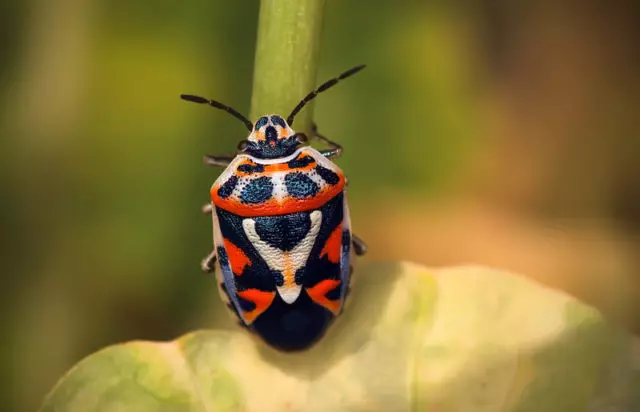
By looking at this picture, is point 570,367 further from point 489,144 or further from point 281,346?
point 489,144

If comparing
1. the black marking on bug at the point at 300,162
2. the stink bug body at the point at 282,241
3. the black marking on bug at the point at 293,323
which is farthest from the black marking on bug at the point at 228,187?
the black marking on bug at the point at 293,323

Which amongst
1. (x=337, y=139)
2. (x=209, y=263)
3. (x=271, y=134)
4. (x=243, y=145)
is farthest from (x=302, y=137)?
(x=337, y=139)

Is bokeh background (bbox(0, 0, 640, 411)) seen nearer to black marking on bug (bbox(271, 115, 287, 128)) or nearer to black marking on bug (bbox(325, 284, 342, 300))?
black marking on bug (bbox(325, 284, 342, 300))

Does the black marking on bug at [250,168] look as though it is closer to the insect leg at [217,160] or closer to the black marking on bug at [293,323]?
the insect leg at [217,160]

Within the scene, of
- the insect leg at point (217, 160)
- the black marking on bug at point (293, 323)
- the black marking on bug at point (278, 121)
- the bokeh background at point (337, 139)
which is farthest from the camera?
the bokeh background at point (337, 139)

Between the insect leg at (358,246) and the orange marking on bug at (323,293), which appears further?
the insect leg at (358,246)

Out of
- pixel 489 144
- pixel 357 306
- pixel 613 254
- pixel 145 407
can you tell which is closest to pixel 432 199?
pixel 489 144

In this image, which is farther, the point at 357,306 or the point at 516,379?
the point at 357,306

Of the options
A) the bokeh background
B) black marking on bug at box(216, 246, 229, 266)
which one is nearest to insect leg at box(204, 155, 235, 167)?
black marking on bug at box(216, 246, 229, 266)
